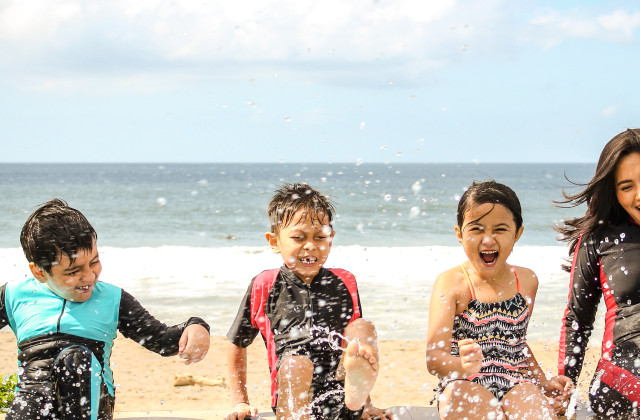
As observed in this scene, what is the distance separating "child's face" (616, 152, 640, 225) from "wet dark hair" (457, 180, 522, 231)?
2.00 feet

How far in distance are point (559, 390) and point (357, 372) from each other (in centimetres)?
110

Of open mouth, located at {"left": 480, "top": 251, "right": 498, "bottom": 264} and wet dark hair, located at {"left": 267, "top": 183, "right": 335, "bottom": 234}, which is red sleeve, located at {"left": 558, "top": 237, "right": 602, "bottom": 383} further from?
wet dark hair, located at {"left": 267, "top": 183, "right": 335, "bottom": 234}

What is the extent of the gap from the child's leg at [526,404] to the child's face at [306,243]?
3.49ft

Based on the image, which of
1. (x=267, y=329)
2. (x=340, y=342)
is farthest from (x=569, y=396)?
(x=267, y=329)

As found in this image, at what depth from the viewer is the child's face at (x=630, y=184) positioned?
3.56 meters

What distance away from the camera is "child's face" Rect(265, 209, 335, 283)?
338 centimetres

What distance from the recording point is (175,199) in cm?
3306

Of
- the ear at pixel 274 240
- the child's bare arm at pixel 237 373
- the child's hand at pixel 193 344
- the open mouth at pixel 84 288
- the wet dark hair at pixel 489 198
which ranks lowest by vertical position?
the child's bare arm at pixel 237 373

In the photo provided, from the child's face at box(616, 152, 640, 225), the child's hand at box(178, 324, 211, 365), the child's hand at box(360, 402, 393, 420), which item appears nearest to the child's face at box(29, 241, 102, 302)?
the child's hand at box(178, 324, 211, 365)

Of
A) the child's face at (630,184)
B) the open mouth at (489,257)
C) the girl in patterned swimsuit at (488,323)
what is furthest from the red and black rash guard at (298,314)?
the child's face at (630,184)

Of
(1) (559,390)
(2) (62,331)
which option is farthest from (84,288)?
(1) (559,390)

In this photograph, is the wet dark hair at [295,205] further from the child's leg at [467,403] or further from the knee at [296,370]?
the child's leg at [467,403]

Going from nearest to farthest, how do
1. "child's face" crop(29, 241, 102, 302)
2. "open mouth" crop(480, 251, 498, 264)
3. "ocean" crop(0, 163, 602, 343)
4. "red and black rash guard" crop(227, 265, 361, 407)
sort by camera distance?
"child's face" crop(29, 241, 102, 302) < "red and black rash guard" crop(227, 265, 361, 407) < "open mouth" crop(480, 251, 498, 264) < "ocean" crop(0, 163, 602, 343)

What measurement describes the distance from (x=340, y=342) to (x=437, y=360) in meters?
0.47
